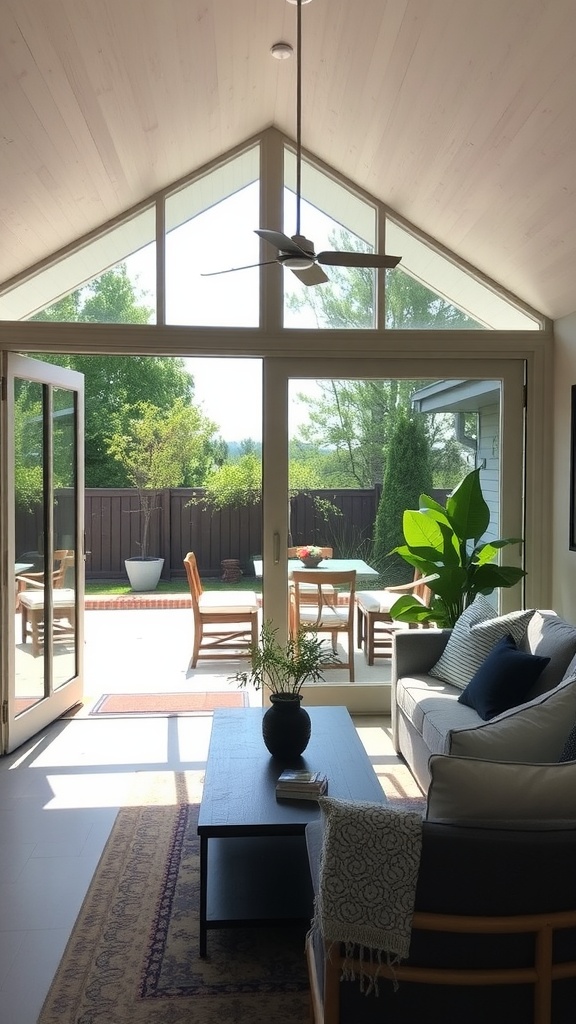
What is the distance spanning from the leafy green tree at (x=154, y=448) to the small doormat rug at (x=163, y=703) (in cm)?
559

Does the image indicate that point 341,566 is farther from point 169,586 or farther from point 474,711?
point 169,586

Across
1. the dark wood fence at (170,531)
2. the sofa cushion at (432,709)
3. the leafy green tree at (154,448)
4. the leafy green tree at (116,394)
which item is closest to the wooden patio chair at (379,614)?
the sofa cushion at (432,709)

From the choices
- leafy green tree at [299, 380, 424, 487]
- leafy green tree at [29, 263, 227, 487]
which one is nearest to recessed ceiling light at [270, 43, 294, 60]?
leafy green tree at [299, 380, 424, 487]

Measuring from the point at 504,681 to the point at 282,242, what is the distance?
2002 mm

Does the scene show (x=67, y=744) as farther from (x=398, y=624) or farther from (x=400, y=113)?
(x=400, y=113)

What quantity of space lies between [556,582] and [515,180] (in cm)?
237

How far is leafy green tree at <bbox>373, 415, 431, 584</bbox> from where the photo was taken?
5273 mm

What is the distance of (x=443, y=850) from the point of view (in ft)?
5.68

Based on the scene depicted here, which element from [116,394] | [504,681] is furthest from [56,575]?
[116,394]

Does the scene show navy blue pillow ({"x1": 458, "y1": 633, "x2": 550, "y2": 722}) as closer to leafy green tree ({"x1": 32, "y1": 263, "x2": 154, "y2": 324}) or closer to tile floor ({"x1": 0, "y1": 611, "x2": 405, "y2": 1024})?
tile floor ({"x1": 0, "y1": 611, "x2": 405, "y2": 1024})

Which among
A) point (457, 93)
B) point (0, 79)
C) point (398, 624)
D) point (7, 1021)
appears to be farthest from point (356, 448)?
point (7, 1021)

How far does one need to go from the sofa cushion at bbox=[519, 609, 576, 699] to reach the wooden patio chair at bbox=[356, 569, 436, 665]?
4.57ft

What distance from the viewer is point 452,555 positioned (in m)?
4.81

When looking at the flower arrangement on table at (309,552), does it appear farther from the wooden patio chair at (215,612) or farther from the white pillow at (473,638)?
the wooden patio chair at (215,612)
